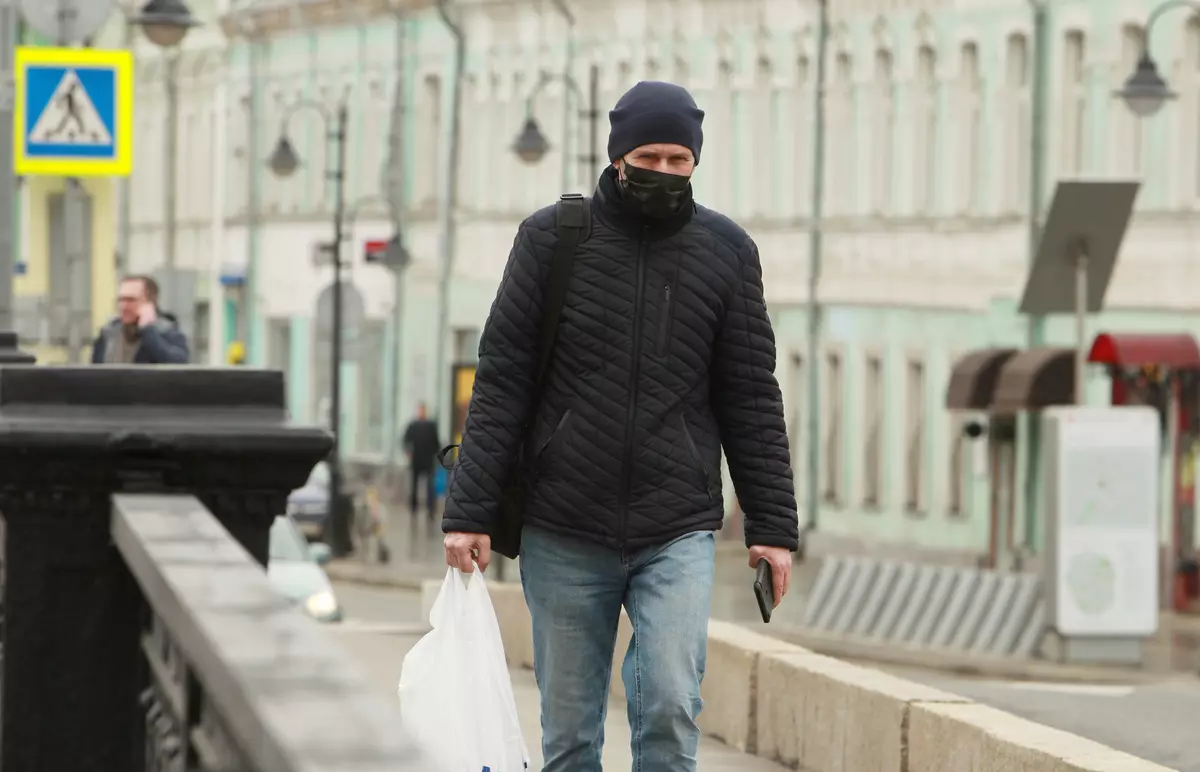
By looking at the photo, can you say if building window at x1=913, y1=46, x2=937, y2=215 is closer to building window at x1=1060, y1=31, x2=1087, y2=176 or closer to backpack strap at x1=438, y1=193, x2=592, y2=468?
building window at x1=1060, y1=31, x2=1087, y2=176

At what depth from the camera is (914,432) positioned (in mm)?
44656

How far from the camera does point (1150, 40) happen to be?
3941cm

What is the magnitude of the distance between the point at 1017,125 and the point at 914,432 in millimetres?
4594

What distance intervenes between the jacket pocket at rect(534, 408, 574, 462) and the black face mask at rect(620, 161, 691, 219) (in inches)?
17.7

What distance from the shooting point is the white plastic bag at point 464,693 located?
744 centimetres

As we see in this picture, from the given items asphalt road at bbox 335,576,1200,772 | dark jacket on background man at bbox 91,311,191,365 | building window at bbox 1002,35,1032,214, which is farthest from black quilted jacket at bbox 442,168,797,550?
building window at bbox 1002,35,1032,214

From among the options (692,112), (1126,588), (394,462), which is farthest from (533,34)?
(692,112)

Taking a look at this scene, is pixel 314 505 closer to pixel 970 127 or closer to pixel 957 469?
pixel 957 469

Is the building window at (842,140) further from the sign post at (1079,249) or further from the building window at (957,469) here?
the sign post at (1079,249)

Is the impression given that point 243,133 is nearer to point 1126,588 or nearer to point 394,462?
point 394,462

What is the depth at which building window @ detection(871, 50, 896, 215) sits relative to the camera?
4534 cm

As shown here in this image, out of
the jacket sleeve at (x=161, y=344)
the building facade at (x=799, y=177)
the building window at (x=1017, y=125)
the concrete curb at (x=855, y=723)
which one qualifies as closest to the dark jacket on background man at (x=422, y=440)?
the building facade at (x=799, y=177)

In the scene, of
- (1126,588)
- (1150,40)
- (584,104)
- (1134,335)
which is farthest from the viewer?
(584,104)

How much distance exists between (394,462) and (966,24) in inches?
803
